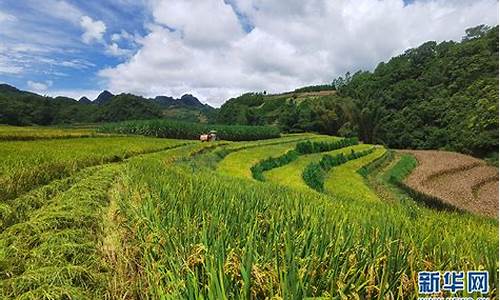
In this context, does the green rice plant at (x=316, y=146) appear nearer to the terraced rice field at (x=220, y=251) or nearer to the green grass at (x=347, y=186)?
the green grass at (x=347, y=186)

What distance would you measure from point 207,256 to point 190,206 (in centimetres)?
220

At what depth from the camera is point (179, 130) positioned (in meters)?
53.2

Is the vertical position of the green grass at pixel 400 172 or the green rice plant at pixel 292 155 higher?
the green rice plant at pixel 292 155

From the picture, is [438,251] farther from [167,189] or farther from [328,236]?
[167,189]

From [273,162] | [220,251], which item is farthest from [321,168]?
[220,251]

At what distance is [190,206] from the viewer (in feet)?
15.5

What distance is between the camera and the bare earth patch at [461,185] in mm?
16750

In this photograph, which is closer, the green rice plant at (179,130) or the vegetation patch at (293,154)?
the vegetation patch at (293,154)

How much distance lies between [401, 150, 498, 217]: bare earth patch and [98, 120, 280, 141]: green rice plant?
33183 millimetres

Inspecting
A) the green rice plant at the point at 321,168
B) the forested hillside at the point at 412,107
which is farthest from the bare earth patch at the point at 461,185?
the forested hillside at the point at 412,107

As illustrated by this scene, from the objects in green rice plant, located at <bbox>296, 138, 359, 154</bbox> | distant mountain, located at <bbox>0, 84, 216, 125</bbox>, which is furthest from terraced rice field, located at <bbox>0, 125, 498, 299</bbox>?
distant mountain, located at <bbox>0, 84, 216, 125</bbox>

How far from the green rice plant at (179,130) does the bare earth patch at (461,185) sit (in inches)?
1306

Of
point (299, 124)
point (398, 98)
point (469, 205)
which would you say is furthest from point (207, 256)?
point (299, 124)

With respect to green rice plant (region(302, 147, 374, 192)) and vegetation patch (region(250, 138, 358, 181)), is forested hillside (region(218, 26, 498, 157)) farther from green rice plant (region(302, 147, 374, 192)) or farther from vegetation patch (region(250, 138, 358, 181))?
green rice plant (region(302, 147, 374, 192))
